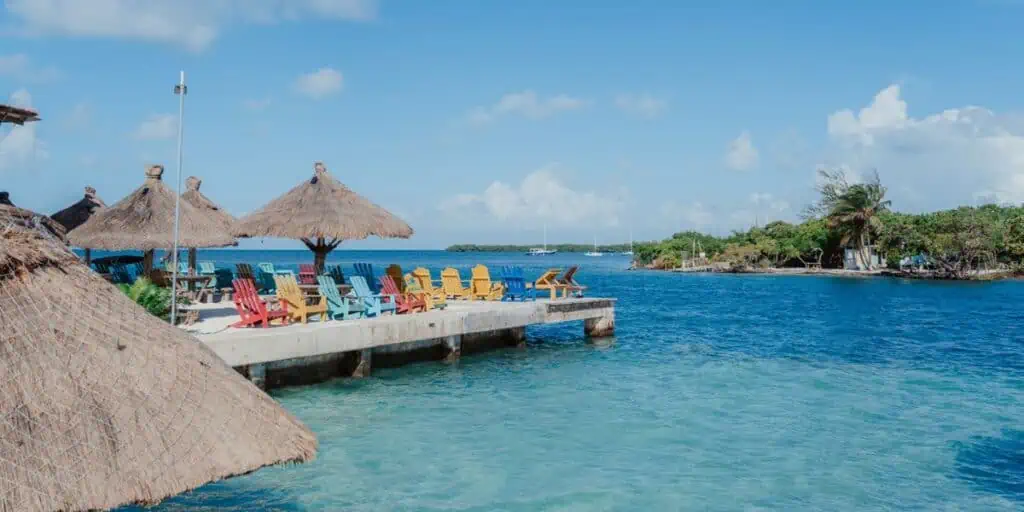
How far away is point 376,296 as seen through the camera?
16.5 m

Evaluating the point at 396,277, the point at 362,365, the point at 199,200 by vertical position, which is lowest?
the point at 362,365

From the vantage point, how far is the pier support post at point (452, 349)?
1741cm

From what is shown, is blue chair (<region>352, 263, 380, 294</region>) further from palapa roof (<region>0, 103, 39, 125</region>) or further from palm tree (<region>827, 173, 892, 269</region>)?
palm tree (<region>827, 173, 892, 269</region>)

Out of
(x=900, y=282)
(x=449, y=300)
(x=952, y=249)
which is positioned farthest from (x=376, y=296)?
(x=952, y=249)

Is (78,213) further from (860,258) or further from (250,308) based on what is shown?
(860,258)

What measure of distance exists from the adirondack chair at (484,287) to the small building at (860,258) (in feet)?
217

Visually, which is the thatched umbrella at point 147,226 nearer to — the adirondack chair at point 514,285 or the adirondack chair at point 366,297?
the adirondack chair at point 366,297

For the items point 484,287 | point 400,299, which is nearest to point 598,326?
point 484,287

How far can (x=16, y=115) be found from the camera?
23.3 feet

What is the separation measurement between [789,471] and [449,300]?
515 inches

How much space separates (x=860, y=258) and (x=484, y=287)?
6775 centimetres

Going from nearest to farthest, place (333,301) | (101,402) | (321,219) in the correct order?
(101,402) < (333,301) < (321,219)

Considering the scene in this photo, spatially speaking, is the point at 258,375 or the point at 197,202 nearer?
the point at 258,375

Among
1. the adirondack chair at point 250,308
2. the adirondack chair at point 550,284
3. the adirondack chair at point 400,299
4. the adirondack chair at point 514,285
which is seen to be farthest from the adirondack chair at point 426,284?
the adirondack chair at point 250,308
